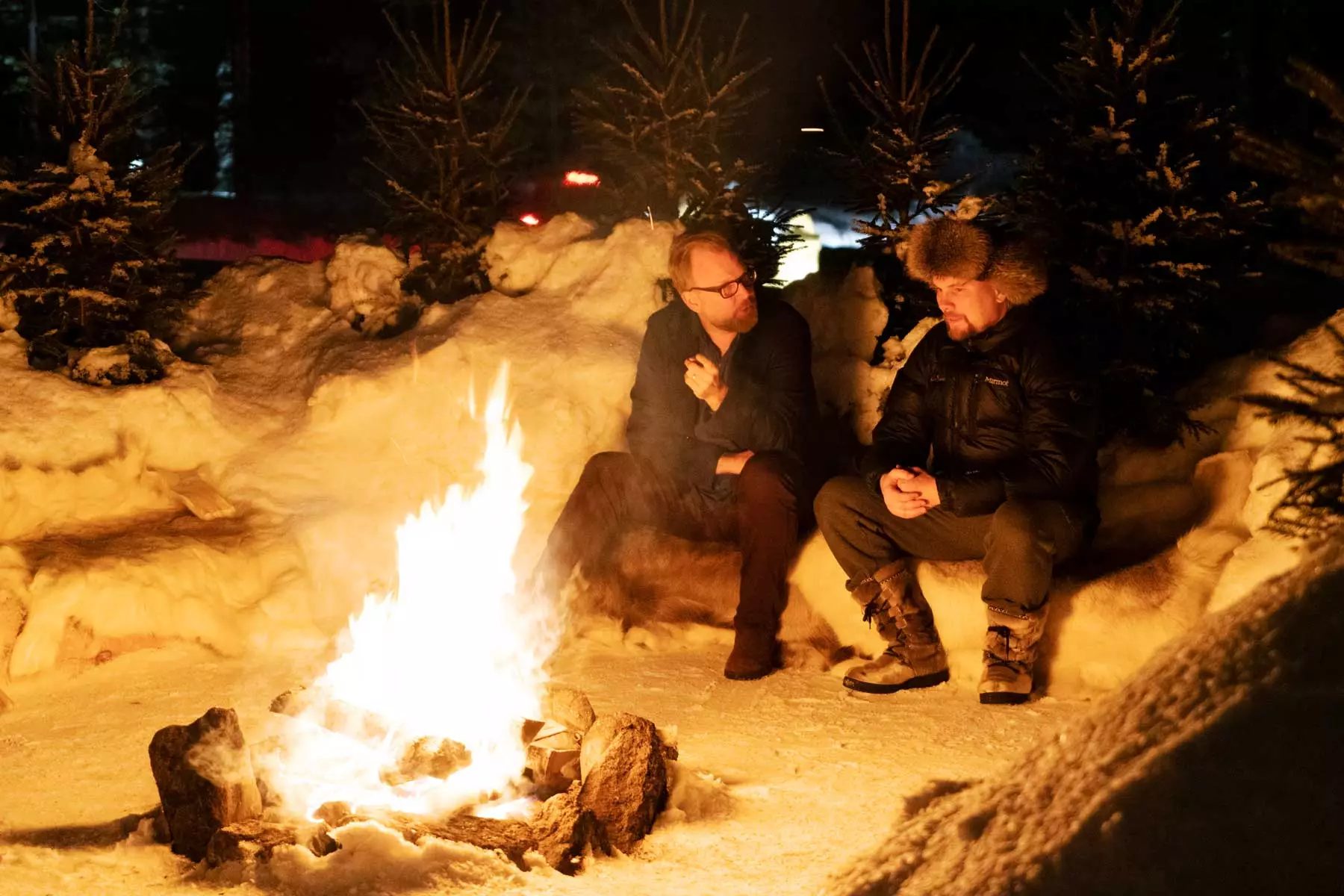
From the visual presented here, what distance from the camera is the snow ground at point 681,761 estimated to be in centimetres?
384

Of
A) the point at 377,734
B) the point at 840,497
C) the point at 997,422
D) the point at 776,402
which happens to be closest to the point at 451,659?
the point at 377,734

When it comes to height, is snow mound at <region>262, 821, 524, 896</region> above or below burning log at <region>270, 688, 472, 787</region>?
above

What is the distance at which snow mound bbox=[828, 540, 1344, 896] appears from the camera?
6.41 ft

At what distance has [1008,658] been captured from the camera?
5.32m

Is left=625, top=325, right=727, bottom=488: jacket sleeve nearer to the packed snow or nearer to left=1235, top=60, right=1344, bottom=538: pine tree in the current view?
the packed snow

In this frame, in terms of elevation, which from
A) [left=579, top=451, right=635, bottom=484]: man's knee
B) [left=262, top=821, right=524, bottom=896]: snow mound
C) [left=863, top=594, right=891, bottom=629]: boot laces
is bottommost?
[left=262, top=821, right=524, bottom=896]: snow mound

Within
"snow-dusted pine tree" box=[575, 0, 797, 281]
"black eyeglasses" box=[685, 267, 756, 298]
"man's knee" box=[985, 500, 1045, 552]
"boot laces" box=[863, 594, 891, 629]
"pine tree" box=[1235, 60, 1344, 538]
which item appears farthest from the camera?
"snow-dusted pine tree" box=[575, 0, 797, 281]

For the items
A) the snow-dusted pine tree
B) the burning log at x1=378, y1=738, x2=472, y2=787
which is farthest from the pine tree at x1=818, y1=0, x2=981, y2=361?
the burning log at x1=378, y1=738, x2=472, y2=787

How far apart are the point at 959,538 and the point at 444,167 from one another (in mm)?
4100

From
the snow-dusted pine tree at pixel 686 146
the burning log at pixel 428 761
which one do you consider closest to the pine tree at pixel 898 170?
the snow-dusted pine tree at pixel 686 146

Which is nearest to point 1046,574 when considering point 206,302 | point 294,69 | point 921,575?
point 921,575

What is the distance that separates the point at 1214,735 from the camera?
2166 mm

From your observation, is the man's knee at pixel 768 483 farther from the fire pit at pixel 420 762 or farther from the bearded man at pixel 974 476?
the fire pit at pixel 420 762

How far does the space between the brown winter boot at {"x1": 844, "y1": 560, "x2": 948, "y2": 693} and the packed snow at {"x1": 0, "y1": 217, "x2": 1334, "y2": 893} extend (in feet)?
0.32
